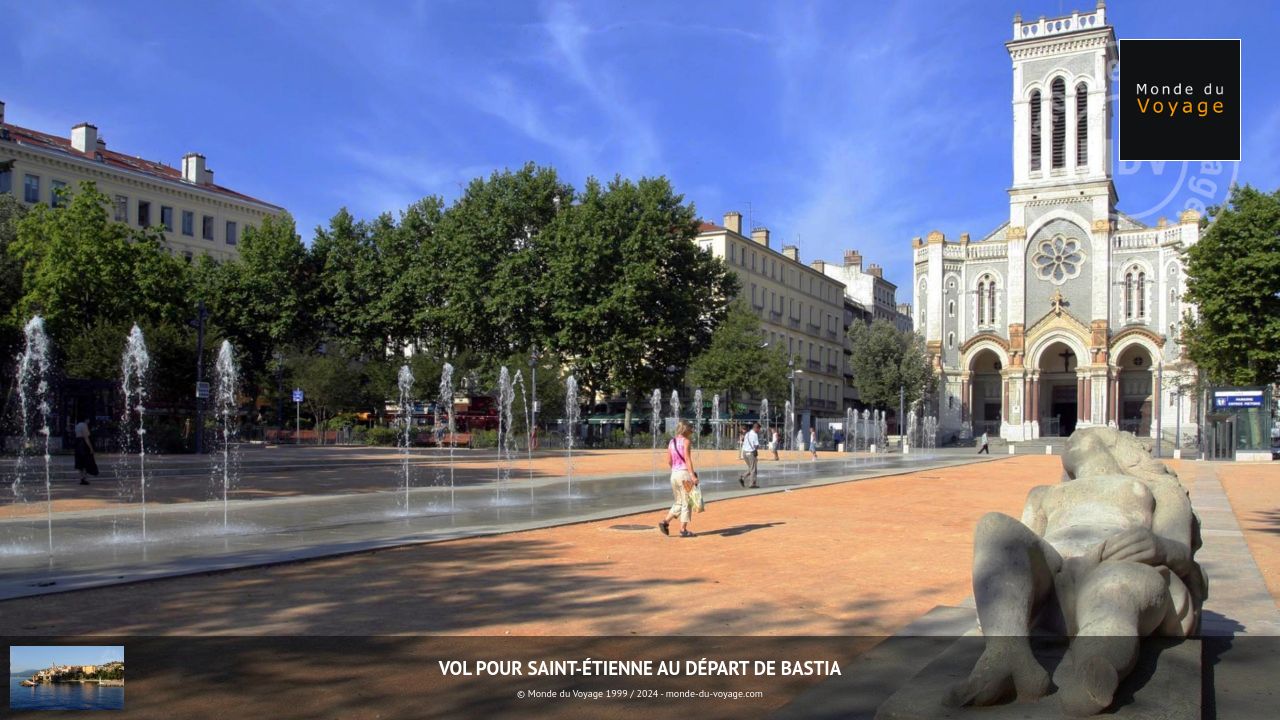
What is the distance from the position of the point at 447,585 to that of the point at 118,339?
116 ft

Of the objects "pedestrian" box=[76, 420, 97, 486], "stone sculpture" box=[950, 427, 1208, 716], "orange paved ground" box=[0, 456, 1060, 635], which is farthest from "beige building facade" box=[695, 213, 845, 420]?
"stone sculpture" box=[950, 427, 1208, 716]

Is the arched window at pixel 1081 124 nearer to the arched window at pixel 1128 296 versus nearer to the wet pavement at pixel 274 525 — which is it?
the arched window at pixel 1128 296

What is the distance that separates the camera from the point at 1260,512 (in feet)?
55.4

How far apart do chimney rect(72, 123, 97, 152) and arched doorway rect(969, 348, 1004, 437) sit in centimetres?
6487

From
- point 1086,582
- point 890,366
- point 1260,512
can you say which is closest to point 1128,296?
point 890,366

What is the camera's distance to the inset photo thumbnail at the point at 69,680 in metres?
5.12

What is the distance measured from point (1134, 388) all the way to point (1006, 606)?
249 feet

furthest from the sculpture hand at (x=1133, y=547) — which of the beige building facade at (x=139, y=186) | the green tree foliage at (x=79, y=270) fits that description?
the beige building facade at (x=139, y=186)

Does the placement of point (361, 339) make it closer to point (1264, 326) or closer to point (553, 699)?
point (1264, 326)

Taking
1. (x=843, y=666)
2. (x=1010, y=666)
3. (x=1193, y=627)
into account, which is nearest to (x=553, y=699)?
(x=843, y=666)

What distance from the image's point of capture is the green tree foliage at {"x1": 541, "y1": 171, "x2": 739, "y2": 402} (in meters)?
50.3

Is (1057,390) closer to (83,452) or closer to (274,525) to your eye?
(83,452)

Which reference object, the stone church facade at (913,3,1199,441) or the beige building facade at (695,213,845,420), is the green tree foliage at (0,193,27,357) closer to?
the beige building facade at (695,213,845,420)

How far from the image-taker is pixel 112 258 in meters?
44.3
